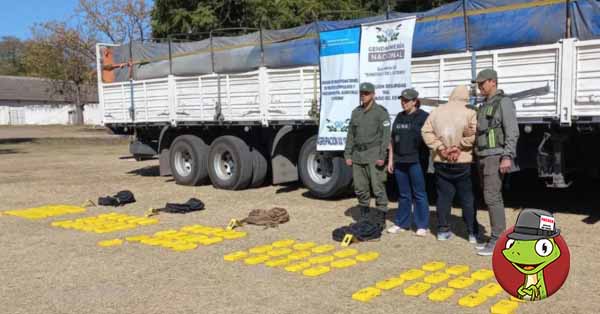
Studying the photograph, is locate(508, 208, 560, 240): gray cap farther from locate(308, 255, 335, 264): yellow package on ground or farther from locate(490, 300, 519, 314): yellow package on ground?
locate(308, 255, 335, 264): yellow package on ground

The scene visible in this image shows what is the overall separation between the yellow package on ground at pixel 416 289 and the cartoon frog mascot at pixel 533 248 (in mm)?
3337

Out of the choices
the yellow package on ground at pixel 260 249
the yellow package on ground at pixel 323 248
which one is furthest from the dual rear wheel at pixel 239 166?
the yellow package on ground at pixel 260 249

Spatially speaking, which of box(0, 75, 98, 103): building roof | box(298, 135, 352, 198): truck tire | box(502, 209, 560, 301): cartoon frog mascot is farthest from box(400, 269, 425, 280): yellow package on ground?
box(0, 75, 98, 103): building roof

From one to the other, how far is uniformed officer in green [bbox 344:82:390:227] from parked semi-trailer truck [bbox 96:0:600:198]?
1441 mm

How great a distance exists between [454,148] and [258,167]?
550cm

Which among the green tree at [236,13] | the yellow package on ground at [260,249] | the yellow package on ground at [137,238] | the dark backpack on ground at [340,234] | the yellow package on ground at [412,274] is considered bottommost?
the yellow package on ground at [412,274]

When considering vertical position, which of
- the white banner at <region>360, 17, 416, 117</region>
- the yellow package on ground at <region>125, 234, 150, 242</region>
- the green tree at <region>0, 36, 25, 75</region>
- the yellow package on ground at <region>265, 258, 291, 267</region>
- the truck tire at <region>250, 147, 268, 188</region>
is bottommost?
the yellow package on ground at <region>265, 258, 291, 267</region>

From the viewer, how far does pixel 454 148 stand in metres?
6.10

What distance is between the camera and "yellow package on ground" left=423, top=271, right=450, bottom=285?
5188mm

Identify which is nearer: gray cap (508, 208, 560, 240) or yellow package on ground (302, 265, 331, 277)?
gray cap (508, 208, 560, 240)

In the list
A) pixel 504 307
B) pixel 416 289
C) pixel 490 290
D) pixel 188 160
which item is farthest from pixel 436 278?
pixel 188 160

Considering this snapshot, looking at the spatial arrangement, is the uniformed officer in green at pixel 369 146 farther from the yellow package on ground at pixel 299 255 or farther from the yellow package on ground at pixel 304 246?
the yellow package on ground at pixel 299 255

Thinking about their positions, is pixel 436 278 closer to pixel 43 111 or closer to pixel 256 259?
pixel 256 259

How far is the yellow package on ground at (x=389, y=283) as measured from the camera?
5035mm
